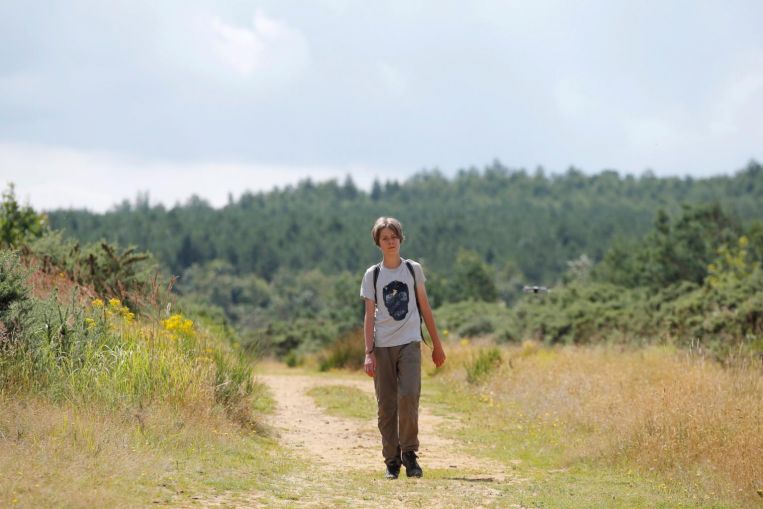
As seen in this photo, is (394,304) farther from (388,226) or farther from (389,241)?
(388,226)

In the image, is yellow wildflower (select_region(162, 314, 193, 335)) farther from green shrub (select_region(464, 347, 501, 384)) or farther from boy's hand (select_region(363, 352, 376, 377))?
green shrub (select_region(464, 347, 501, 384))

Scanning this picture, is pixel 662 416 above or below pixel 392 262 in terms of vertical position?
below

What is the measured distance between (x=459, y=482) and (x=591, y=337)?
18080mm

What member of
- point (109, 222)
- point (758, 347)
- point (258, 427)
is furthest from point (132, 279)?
point (109, 222)

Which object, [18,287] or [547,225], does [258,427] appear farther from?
[547,225]

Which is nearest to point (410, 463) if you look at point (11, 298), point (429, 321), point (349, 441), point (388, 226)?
point (429, 321)

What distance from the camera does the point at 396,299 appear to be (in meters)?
8.62

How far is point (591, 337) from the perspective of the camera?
85.0ft

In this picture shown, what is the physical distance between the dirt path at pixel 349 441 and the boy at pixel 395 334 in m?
0.74

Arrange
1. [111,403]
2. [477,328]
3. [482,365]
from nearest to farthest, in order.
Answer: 1. [111,403]
2. [482,365]
3. [477,328]

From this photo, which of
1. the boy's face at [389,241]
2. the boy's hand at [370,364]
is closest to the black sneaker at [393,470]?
the boy's hand at [370,364]

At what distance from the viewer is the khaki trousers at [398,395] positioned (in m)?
8.62

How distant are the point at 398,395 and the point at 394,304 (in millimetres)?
Answer: 796

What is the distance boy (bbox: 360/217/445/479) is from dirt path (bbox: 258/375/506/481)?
74 cm
